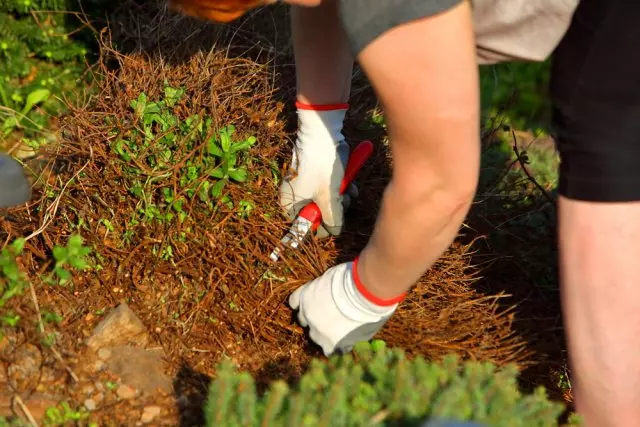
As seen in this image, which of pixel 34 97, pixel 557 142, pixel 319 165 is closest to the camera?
pixel 557 142

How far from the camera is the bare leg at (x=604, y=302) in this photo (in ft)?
5.85

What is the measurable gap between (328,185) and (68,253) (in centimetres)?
69

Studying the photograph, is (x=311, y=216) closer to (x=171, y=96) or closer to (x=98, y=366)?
(x=171, y=96)

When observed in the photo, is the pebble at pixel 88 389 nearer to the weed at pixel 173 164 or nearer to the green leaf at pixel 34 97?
the weed at pixel 173 164

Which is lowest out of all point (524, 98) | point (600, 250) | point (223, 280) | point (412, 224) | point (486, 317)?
point (524, 98)

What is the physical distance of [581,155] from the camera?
5.87ft

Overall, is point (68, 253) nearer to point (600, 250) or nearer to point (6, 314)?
point (6, 314)

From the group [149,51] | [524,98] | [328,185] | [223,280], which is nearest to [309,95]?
[328,185]

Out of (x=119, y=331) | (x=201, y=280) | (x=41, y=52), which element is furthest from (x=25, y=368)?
(x=41, y=52)

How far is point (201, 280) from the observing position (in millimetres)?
2357

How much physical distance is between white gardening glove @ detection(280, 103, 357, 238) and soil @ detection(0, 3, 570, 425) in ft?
0.25

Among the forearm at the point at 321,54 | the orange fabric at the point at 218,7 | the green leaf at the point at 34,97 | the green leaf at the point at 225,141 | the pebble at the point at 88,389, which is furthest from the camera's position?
the green leaf at the point at 34,97

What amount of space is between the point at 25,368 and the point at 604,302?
Answer: 1195 mm

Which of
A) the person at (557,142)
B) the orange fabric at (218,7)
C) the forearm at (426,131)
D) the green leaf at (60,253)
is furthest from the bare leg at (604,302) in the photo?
the green leaf at (60,253)
